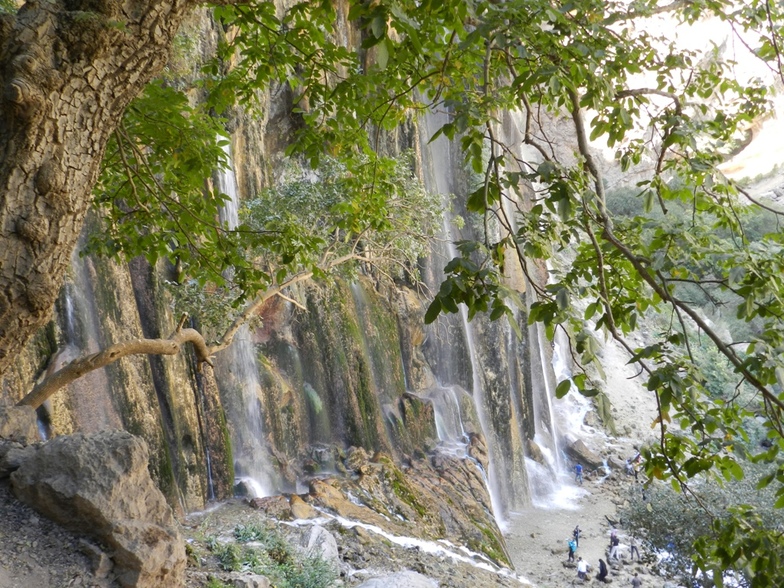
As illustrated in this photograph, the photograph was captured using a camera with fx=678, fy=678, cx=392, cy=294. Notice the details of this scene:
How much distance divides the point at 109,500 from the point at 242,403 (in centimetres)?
847

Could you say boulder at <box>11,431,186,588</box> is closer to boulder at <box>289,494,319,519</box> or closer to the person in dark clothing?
boulder at <box>289,494,319,519</box>

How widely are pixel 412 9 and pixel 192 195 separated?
2.76 m

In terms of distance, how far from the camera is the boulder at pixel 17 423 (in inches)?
200

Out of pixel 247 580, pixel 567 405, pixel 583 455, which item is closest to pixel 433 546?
pixel 247 580

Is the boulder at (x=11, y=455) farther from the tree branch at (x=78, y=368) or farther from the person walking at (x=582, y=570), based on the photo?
the person walking at (x=582, y=570)

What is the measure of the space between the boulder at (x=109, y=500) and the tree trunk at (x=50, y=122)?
2.01 metres

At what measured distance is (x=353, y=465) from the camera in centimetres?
1373

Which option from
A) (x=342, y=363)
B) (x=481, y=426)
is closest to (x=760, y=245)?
(x=342, y=363)

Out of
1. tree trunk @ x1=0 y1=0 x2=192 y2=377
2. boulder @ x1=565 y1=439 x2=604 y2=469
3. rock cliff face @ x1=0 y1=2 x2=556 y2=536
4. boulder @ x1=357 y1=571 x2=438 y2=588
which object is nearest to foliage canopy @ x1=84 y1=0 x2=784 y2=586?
tree trunk @ x1=0 y1=0 x2=192 y2=377

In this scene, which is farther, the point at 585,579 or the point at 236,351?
the point at 585,579

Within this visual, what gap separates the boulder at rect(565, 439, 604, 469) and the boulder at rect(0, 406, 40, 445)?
804 inches

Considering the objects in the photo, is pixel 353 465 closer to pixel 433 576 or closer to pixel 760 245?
pixel 433 576

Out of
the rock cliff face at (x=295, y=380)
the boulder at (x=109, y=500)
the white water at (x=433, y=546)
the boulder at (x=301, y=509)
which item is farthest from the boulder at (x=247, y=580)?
the boulder at (x=301, y=509)

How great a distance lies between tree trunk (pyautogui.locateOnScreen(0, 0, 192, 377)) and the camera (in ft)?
7.98
